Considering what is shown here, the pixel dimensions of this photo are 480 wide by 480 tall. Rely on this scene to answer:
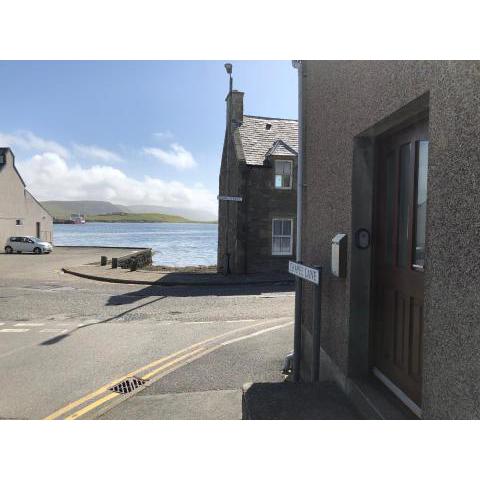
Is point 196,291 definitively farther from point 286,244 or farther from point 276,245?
point 286,244

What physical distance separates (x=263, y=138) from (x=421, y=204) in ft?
63.6

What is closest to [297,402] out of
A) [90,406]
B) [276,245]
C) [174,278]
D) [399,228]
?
[399,228]

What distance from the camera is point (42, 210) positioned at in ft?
148

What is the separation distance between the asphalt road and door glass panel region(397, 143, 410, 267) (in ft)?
8.81

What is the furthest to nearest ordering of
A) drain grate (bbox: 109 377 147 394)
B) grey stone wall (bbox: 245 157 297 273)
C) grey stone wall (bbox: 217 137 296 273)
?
grey stone wall (bbox: 245 157 297 273), grey stone wall (bbox: 217 137 296 273), drain grate (bbox: 109 377 147 394)

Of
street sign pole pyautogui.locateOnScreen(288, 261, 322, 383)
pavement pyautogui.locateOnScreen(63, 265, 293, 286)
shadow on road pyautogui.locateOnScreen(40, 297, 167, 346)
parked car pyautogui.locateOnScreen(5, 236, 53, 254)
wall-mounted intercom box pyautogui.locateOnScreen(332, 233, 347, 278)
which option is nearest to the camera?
wall-mounted intercom box pyautogui.locateOnScreen(332, 233, 347, 278)

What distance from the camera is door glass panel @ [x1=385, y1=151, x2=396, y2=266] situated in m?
3.78

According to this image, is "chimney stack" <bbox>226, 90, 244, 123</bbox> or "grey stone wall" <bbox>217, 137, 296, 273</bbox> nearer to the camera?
"grey stone wall" <bbox>217, 137, 296, 273</bbox>

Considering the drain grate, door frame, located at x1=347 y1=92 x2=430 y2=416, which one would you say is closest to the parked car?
the drain grate

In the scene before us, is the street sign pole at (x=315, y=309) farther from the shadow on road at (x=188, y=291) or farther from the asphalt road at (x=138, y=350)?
the shadow on road at (x=188, y=291)

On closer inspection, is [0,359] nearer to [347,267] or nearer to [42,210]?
[347,267]

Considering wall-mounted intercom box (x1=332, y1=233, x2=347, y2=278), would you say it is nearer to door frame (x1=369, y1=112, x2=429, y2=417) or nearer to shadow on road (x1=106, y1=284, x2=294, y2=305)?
door frame (x1=369, y1=112, x2=429, y2=417)

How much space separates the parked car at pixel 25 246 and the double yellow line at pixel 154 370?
3079 centimetres

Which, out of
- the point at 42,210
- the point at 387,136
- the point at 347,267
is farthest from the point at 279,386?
the point at 42,210
